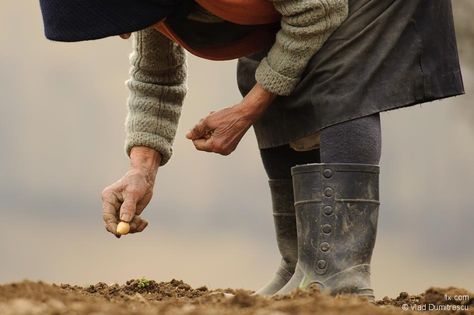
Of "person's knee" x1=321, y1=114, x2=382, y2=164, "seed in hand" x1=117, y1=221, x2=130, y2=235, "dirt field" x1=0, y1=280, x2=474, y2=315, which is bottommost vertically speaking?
"dirt field" x1=0, y1=280, x2=474, y2=315

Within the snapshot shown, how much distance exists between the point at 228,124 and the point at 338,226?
1.70 ft

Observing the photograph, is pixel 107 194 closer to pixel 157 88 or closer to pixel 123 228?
pixel 123 228

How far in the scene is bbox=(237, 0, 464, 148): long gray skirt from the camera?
11.4 ft

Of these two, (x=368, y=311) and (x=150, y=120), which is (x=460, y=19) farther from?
(x=368, y=311)

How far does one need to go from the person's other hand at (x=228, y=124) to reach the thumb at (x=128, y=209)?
0.34m

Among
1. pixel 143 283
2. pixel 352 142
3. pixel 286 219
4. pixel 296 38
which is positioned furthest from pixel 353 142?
Result: pixel 143 283

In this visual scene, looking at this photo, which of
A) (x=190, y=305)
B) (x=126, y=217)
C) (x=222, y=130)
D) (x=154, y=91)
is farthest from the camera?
(x=154, y=91)

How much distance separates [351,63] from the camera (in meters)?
3.49

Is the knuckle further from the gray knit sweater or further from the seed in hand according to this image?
the gray knit sweater

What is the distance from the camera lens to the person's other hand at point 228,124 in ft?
11.5

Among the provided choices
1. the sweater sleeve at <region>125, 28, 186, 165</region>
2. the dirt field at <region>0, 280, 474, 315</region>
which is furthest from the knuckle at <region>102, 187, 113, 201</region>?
the dirt field at <region>0, 280, 474, 315</region>

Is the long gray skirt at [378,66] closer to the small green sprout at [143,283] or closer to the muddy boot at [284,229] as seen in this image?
the muddy boot at [284,229]

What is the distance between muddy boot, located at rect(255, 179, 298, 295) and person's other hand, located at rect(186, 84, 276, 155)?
633mm

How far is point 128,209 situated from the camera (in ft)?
12.0
